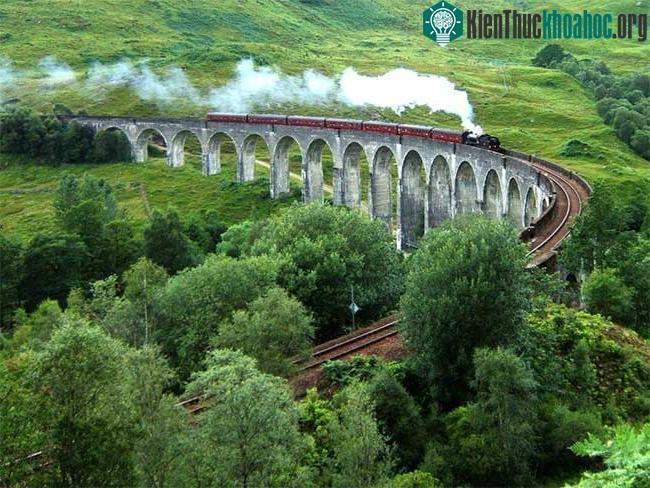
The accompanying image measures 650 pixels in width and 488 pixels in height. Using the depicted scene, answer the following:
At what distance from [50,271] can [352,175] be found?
38.3 meters

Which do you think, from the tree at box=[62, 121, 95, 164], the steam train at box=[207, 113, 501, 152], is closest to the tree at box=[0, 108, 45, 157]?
the tree at box=[62, 121, 95, 164]

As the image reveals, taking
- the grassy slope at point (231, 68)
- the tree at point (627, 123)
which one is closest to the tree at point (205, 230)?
the grassy slope at point (231, 68)

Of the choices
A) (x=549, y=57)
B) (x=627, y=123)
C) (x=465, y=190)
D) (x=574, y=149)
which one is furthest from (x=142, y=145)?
(x=549, y=57)

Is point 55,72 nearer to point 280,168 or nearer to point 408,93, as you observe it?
point 408,93

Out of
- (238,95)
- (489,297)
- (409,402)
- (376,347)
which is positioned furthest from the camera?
(238,95)

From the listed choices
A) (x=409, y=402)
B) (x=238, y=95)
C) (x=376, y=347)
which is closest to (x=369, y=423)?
(x=409, y=402)

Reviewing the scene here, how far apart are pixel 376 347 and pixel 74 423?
1736 centimetres

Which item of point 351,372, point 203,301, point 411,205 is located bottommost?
point 351,372

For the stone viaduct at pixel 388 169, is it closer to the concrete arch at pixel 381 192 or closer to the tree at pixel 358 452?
the concrete arch at pixel 381 192

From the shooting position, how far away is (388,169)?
3295 inches

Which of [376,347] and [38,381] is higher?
[38,381]

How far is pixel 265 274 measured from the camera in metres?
36.8

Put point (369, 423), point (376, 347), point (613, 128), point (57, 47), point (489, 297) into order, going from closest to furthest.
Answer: point (369, 423) < point (489, 297) < point (376, 347) < point (613, 128) < point (57, 47)

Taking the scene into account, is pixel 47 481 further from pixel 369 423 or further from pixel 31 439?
pixel 369 423
